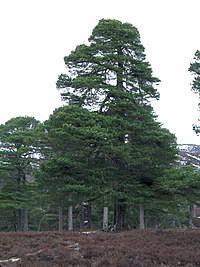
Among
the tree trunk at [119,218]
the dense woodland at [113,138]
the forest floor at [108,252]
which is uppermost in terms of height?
the dense woodland at [113,138]

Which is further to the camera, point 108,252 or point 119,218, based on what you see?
point 119,218

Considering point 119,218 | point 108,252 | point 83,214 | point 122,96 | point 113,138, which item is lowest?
point 108,252

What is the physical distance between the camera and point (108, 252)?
10.8 m

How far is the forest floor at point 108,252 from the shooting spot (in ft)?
30.6

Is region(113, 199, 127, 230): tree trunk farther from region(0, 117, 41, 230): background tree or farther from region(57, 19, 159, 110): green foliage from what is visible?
region(0, 117, 41, 230): background tree

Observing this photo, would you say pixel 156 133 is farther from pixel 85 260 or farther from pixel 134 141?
pixel 85 260

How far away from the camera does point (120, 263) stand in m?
9.14

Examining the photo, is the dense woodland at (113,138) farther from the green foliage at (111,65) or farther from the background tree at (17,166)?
the background tree at (17,166)

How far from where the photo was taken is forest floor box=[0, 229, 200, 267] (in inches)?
368

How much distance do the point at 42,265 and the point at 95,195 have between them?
8.12m

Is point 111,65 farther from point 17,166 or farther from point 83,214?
point 83,214

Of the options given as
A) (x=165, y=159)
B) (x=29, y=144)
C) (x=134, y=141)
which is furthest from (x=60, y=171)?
(x=29, y=144)

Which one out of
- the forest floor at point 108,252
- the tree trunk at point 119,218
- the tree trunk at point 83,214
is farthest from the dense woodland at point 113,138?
the tree trunk at point 83,214

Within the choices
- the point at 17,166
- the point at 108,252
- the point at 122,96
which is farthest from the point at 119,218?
the point at 17,166
